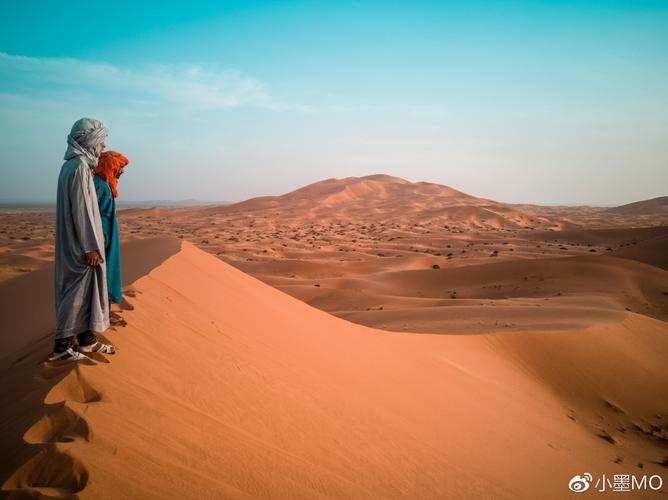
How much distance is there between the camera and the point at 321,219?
49406mm

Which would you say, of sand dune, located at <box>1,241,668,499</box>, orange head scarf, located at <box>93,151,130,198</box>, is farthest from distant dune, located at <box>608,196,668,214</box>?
orange head scarf, located at <box>93,151,130,198</box>

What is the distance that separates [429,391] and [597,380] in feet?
13.7

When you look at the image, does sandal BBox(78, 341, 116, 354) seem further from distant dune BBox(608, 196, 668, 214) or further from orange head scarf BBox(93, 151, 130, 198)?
distant dune BBox(608, 196, 668, 214)

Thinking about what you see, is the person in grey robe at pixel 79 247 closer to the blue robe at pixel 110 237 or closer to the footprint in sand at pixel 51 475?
the blue robe at pixel 110 237

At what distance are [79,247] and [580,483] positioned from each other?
487cm

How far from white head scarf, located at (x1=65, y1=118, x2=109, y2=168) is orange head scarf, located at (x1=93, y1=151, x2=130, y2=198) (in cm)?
Result: 27

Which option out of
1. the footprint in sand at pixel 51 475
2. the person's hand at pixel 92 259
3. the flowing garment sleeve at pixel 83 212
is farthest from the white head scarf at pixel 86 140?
the footprint in sand at pixel 51 475

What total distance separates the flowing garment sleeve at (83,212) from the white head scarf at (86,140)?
4.3 inches

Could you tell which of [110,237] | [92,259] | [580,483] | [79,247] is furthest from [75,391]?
[580,483]

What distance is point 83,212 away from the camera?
9.63 ft

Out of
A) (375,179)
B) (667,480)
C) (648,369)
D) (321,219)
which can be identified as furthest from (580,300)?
(375,179)

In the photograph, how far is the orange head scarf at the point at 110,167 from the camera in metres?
3.38

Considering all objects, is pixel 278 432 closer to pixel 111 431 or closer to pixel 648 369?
pixel 111 431

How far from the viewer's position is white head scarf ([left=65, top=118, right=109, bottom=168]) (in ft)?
9.80
